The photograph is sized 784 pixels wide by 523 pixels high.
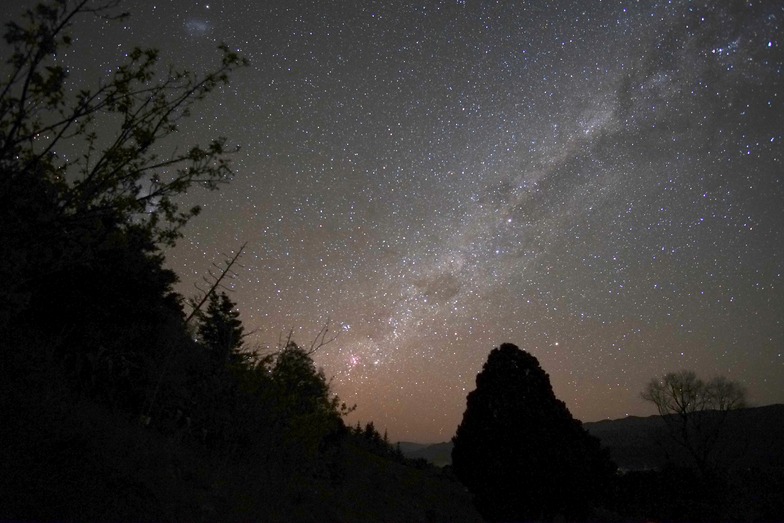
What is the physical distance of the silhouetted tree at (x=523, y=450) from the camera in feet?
47.2

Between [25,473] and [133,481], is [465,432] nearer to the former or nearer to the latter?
[133,481]

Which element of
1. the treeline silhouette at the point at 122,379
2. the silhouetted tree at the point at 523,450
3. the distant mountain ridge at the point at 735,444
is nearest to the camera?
the treeline silhouette at the point at 122,379

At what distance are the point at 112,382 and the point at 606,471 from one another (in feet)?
47.2

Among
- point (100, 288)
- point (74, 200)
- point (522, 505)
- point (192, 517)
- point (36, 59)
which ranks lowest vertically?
point (192, 517)

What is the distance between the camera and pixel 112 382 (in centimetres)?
1008

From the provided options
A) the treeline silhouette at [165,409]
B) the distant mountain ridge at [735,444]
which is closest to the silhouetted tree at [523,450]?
the treeline silhouette at [165,409]

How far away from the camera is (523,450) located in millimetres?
15023

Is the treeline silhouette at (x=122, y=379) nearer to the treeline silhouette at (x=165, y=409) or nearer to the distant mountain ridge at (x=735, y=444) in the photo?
the treeline silhouette at (x=165, y=409)

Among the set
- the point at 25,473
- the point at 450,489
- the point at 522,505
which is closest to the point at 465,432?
the point at 522,505

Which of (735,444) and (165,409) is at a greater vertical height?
(735,444)

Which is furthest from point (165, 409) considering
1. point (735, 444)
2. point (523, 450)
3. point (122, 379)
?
point (735, 444)

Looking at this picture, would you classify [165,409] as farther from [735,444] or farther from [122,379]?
[735,444]

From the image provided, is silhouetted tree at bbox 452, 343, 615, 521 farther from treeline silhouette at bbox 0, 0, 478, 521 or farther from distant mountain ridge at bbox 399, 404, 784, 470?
distant mountain ridge at bbox 399, 404, 784, 470

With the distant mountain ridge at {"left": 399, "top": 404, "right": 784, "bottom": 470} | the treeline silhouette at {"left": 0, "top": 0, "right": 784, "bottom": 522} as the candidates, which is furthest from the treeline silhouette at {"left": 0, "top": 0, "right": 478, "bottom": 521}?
the distant mountain ridge at {"left": 399, "top": 404, "right": 784, "bottom": 470}
